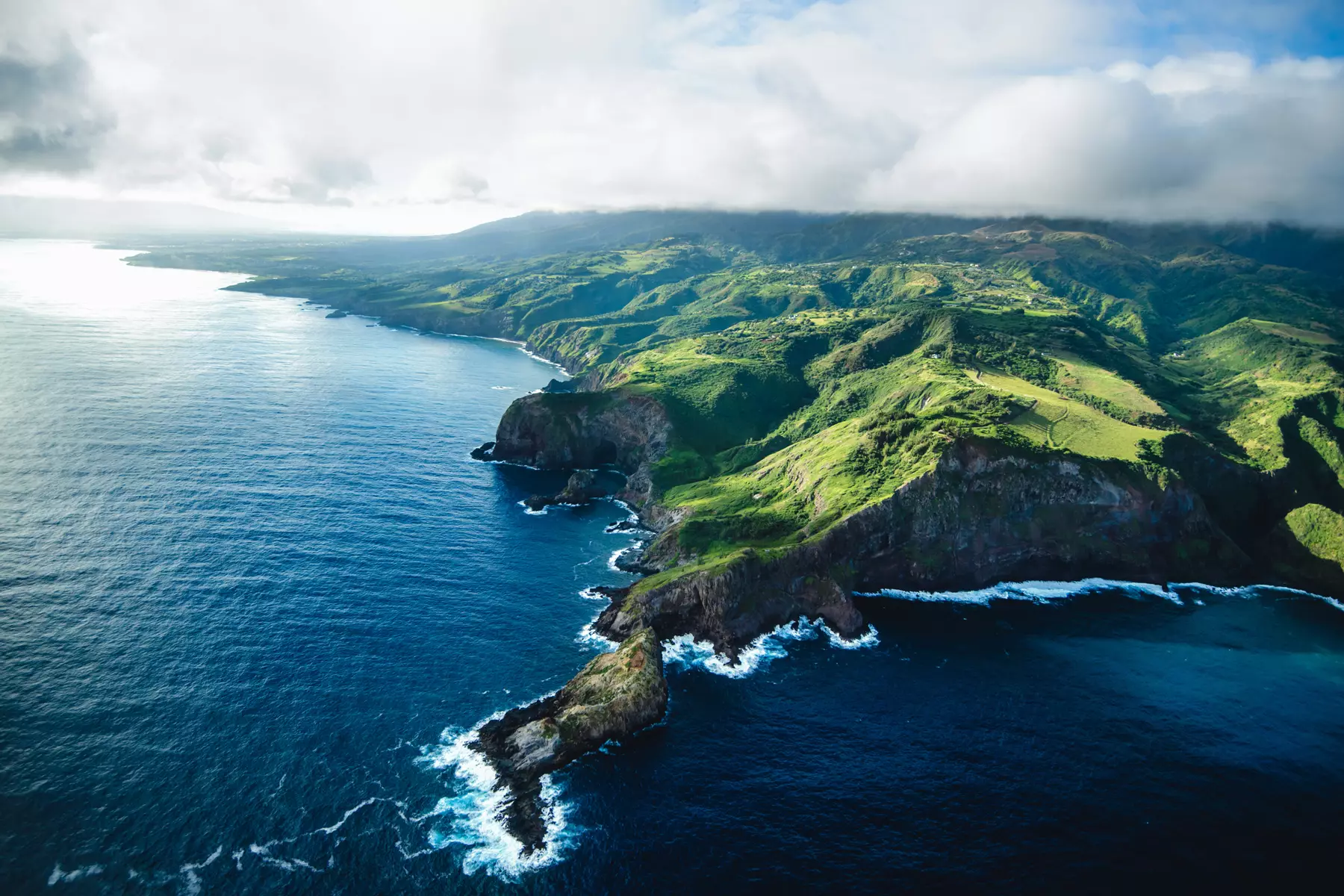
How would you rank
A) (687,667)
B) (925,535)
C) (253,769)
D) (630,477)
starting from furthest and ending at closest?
1. (630,477)
2. (925,535)
3. (687,667)
4. (253,769)

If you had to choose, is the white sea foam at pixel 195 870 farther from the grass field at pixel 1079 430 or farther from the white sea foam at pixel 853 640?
the grass field at pixel 1079 430

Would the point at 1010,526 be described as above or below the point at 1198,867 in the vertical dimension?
above

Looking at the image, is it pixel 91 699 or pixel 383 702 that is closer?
pixel 91 699

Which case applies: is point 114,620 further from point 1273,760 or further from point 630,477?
point 1273,760

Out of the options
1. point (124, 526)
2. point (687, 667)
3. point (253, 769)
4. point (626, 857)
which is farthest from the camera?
point (124, 526)

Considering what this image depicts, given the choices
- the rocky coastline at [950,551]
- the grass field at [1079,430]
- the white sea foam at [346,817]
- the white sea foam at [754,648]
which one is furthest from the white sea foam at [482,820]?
the grass field at [1079,430]

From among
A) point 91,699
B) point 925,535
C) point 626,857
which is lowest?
point 626,857

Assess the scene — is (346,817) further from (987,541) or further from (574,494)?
(987,541)

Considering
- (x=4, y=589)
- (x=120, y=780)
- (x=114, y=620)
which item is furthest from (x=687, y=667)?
(x=4, y=589)
